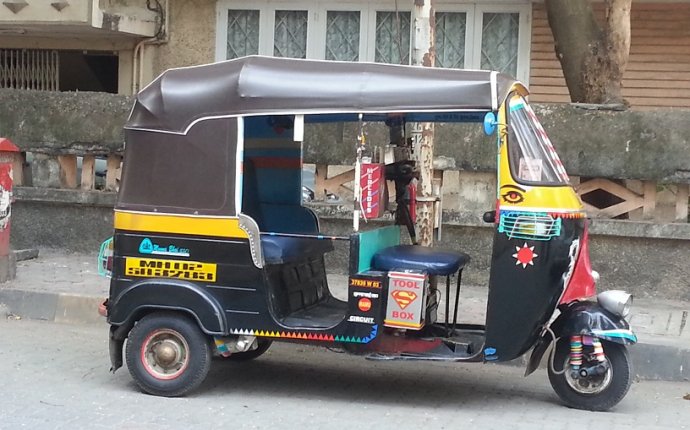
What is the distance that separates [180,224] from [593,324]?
8.66 feet

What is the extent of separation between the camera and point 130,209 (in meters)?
5.84

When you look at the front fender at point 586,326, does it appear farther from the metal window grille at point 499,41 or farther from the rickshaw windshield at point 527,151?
the metal window grille at point 499,41

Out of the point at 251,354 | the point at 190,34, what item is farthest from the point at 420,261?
the point at 190,34

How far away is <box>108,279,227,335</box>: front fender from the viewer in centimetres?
567

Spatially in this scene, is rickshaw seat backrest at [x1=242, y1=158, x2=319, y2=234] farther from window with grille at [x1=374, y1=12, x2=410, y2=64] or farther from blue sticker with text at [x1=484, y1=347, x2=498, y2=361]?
window with grille at [x1=374, y1=12, x2=410, y2=64]

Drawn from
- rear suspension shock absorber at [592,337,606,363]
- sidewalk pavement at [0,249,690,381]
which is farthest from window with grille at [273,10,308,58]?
rear suspension shock absorber at [592,337,606,363]

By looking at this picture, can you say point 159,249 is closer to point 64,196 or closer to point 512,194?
point 512,194

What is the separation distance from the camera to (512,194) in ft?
17.7

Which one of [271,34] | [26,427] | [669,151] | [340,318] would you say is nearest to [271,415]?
[340,318]

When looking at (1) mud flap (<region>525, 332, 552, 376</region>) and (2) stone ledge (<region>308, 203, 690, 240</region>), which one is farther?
(2) stone ledge (<region>308, 203, 690, 240</region>)

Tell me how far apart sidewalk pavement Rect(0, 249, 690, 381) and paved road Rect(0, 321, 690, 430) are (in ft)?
0.81

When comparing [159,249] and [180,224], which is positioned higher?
[180,224]

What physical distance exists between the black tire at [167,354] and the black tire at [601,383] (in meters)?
2.23

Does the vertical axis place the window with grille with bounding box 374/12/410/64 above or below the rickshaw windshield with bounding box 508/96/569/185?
above
